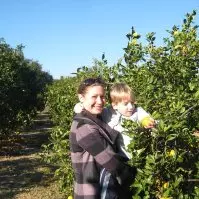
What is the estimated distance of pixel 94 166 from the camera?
3047 millimetres

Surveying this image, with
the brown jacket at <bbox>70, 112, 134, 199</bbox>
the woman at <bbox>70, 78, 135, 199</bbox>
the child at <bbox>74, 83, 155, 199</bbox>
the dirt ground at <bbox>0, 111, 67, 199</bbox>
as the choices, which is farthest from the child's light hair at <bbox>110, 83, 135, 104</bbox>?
the dirt ground at <bbox>0, 111, 67, 199</bbox>

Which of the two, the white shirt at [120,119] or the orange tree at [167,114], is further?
the white shirt at [120,119]

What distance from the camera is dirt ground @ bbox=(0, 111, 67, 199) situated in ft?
32.2

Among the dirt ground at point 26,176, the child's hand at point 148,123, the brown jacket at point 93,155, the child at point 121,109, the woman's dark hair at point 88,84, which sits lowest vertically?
the dirt ground at point 26,176

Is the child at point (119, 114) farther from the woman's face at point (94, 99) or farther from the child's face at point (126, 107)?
the woman's face at point (94, 99)

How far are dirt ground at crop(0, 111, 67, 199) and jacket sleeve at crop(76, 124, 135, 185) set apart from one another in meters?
5.62

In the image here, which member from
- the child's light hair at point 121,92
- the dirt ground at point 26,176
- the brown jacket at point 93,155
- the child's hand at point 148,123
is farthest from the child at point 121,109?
the dirt ground at point 26,176

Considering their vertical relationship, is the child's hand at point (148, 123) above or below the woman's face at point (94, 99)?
below

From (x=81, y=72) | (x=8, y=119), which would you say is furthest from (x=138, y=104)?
(x=8, y=119)

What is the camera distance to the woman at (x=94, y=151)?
286cm

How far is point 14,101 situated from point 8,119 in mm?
1117

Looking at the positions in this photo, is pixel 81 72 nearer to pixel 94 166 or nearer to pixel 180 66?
pixel 180 66

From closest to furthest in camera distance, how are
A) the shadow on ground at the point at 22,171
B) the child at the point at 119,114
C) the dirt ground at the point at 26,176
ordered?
the child at the point at 119,114, the dirt ground at the point at 26,176, the shadow on ground at the point at 22,171

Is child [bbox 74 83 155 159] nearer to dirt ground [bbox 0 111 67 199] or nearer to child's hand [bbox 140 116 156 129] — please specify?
child's hand [bbox 140 116 156 129]
